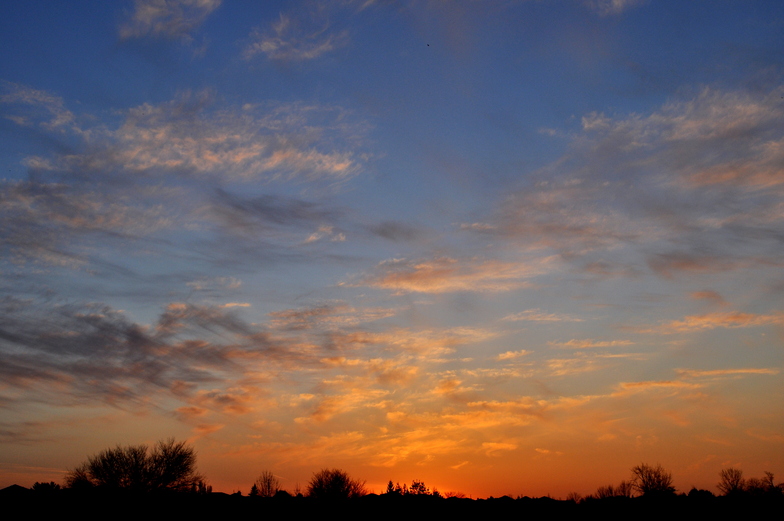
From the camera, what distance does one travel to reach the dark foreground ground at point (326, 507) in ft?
109

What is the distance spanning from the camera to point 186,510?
37688 millimetres

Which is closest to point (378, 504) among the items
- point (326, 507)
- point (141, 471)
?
point (326, 507)

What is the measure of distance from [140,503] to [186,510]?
3880mm

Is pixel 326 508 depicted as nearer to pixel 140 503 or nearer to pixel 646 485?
pixel 140 503

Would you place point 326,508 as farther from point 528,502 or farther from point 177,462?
point 177,462

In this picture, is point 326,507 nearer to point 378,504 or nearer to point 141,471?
point 378,504

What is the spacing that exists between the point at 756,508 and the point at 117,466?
238 ft

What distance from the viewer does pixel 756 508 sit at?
3078 centimetres

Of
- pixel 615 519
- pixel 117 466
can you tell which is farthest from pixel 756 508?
pixel 117 466

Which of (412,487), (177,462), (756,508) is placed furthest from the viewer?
(177,462)

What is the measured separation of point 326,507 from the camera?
37.5 m

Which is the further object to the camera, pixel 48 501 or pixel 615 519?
pixel 48 501

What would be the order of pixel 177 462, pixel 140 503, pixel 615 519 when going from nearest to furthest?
pixel 615 519
pixel 140 503
pixel 177 462

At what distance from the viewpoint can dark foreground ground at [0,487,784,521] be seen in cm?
3338
